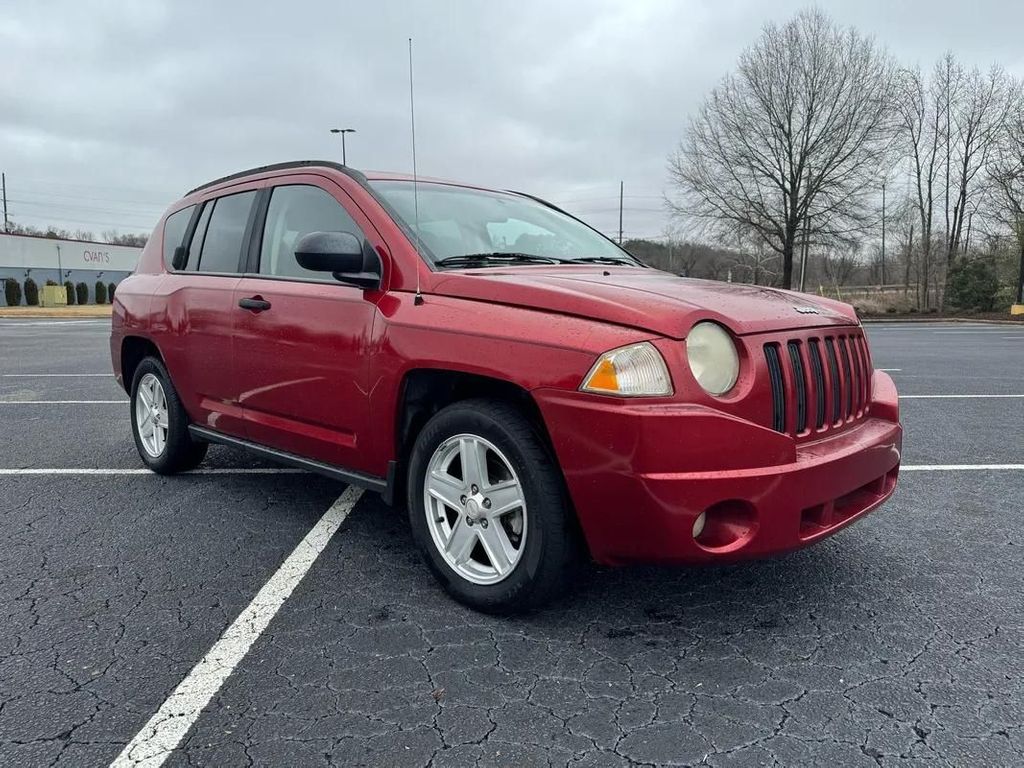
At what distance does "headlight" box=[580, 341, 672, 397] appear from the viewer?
2.46 m

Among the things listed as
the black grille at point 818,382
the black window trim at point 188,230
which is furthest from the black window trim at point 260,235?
the black grille at point 818,382

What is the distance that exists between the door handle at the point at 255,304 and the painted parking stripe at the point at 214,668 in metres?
1.14

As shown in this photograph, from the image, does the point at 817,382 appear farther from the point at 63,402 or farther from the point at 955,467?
the point at 63,402

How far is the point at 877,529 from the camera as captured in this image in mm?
3828

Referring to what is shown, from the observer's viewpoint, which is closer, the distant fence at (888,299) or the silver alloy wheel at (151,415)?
the silver alloy wheel at (151,415)

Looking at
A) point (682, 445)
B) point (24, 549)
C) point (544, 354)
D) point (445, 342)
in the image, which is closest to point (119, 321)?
point (24, 549)

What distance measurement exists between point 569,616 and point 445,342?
1133 mm

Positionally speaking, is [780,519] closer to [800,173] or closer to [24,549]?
[24,549]

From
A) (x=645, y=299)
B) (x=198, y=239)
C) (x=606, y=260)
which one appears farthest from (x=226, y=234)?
(x=645, y=299)

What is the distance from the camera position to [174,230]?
16.3 ft

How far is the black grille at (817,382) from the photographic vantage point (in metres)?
2.62

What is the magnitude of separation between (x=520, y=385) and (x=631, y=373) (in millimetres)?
397

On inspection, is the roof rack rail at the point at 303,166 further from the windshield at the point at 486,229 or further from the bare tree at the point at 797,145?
the bare tree at the point at 797,145

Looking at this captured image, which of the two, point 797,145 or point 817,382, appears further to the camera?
point 797,145
